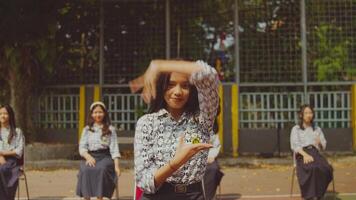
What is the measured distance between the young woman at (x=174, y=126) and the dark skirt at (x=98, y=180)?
4828mm

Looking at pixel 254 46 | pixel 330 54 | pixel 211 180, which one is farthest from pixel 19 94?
pixel 330 54

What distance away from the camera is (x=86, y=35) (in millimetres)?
14750

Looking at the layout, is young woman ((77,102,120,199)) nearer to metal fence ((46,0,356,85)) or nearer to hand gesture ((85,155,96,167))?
hand gesture ((85,155,96,167))

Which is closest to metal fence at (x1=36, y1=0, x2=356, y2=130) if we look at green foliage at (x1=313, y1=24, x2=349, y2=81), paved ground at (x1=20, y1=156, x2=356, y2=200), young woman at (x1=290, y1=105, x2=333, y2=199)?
green foliage at (x1=313, y1=24, x2=349, y2=81)

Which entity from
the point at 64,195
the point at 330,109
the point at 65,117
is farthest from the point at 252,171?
the point at 65,117

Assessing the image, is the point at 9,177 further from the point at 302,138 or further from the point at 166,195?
the point at 166,195

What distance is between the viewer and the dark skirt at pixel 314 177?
809 cm

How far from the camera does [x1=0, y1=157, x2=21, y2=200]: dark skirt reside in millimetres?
7585

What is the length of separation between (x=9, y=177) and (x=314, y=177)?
3871 millimetres

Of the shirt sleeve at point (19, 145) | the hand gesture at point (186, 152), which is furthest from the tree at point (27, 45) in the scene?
the hand gesture at point (186, 152)

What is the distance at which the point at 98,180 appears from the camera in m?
7.84

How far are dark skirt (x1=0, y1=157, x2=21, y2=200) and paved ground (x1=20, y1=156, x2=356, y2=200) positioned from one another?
1.27 meters

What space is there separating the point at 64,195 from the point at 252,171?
4187 millimetres

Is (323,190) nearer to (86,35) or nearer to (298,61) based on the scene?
(298,61)
